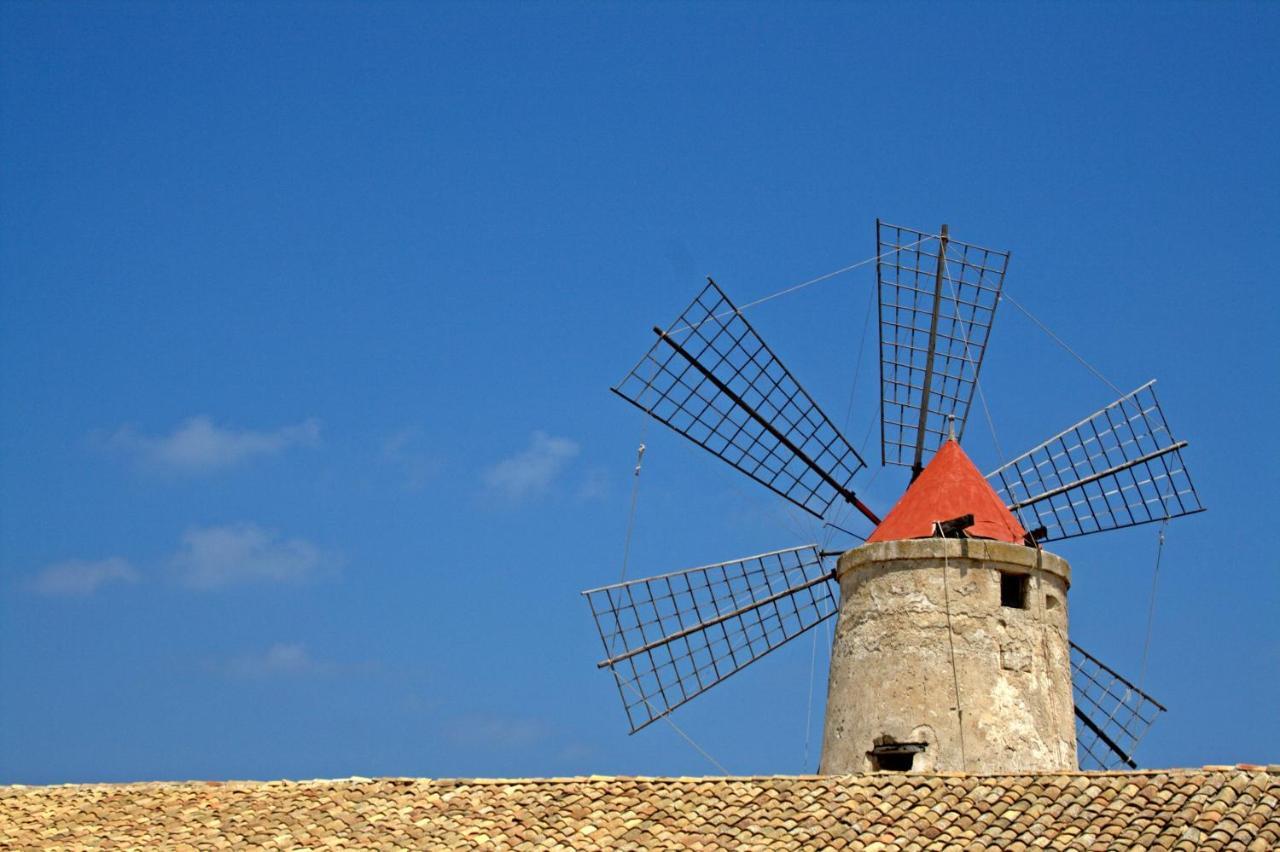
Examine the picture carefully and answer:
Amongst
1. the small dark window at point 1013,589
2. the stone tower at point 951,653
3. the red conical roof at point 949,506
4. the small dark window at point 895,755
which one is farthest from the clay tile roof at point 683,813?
the red conical roof at point 949,506

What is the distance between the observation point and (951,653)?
512 inches

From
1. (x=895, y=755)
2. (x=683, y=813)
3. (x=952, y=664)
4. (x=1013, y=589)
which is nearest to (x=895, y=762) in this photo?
(x=895, y=755)

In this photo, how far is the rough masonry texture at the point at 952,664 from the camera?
1290cm

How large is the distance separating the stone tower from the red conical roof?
0.6 inches

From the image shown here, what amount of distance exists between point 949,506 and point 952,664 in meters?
1.28

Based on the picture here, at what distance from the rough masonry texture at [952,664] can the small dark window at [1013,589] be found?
17 mm

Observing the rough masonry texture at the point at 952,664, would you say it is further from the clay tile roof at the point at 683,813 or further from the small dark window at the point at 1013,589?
the clay tile roof at the point at 683,813

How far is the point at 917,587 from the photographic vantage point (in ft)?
43.5

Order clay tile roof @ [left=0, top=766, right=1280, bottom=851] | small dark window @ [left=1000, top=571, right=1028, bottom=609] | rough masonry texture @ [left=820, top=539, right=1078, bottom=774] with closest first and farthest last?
clay tile roof @ [left=0, top=766, right=1280, bottom=851] < rough masonry texture @ [left=820, top=539, right=1078, bottom=774] < small dark window @ [left=1000, top=571, right=1028, bottom=609]

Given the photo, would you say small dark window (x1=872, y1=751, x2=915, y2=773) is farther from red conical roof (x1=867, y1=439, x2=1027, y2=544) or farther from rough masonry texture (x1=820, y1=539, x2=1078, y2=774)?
red conical roof (x1=867, y1=439, x2=1027, y2=544)

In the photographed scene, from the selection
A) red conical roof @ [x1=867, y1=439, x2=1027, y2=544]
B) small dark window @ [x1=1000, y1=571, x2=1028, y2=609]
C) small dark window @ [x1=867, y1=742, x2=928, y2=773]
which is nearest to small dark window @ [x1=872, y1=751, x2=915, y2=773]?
small dark window @ [x1=867, y1=742, x2=928, y2=773]

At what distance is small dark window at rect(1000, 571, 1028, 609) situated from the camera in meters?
13.5

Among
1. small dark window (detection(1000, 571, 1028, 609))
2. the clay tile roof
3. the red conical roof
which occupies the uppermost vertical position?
the red conical roof

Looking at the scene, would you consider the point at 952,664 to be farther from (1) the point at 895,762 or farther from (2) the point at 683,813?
(2) the point at 683,813
